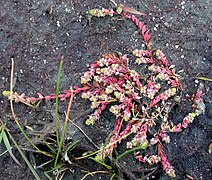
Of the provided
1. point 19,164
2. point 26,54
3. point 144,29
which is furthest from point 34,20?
point 19,164

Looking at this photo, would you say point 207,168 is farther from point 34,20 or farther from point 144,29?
point 34,20

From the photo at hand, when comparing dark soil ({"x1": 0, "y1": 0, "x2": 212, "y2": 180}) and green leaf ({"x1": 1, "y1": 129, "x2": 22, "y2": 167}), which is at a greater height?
dark soil ({"x1": 0, "y1": 0, "x2": 212, "y2": 180})

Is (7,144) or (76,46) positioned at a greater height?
(76,46)

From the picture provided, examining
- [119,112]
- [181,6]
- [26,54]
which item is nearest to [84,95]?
[119,112]

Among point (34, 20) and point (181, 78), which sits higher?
point (34, 20)

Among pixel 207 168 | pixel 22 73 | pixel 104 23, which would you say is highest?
pixel 104 23

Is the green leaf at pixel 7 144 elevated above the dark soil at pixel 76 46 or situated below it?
below
